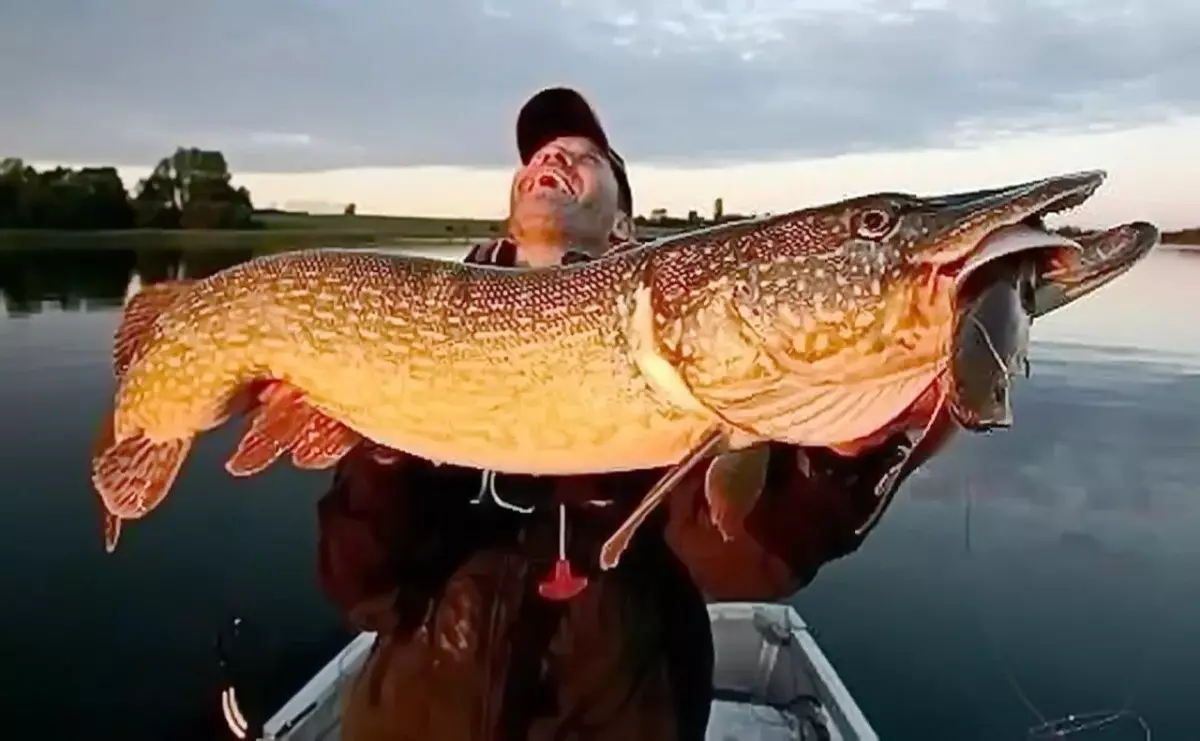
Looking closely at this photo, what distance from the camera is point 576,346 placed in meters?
1.34

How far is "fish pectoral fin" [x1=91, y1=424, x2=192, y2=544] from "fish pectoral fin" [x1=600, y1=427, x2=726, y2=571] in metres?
0.78

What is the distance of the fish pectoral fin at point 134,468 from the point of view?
5.45 ft

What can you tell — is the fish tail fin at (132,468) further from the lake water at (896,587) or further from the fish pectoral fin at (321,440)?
the lake water at (896,587)

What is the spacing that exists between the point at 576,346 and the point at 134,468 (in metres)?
0.80

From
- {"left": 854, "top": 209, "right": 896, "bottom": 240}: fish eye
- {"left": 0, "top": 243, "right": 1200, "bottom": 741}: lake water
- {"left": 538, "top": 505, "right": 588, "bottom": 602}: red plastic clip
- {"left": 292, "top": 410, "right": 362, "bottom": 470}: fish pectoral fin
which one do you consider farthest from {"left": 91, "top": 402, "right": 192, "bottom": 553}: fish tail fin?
{"left": 0, "top": 243, "right": 1200, "bottom": 741}: lake water

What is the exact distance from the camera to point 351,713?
1617 mm

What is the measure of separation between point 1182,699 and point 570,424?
716 centimetres

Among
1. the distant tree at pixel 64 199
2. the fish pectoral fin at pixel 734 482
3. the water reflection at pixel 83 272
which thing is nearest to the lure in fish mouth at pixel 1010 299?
the fish pectoral fin at pixel 734 482

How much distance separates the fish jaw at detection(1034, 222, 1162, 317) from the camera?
1.06 m

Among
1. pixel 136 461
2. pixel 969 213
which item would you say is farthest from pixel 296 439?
pixel 969 213

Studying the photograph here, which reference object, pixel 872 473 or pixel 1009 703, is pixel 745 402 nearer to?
pixel 872 473

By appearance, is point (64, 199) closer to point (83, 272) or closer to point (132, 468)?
point (83, 272)

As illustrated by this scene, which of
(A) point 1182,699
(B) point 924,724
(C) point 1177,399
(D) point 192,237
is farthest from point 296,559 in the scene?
(D) point 192,237

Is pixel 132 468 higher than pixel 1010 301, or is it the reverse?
pixel 1010 301
